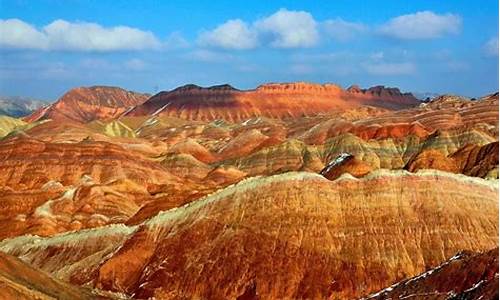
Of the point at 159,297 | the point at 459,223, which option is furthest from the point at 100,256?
the point at 459,223

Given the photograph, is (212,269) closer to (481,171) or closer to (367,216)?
(367,216)

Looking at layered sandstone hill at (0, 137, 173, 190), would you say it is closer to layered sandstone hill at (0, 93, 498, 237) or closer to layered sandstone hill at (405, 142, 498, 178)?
layered sandstone hill at (0, 93, 498, 237)

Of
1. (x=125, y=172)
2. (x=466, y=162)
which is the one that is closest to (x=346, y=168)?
(x=466, y=162)

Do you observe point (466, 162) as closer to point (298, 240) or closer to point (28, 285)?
point (298, 240)

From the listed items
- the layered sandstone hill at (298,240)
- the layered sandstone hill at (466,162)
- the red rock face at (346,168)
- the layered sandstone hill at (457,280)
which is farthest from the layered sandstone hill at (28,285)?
the layered sandstone hill at (466,162)

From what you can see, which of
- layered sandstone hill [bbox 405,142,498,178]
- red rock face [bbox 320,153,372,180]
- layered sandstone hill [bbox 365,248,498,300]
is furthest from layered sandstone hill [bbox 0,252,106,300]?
layered sandstone hill [bbox 405,142,498,178]
